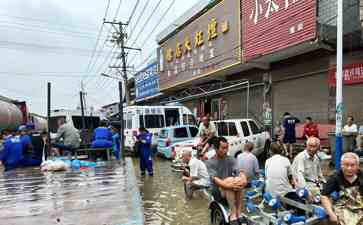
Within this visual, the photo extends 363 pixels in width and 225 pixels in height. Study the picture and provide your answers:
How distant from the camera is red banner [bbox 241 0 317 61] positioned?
42.2 feet

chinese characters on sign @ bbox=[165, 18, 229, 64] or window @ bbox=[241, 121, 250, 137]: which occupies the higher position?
chinese characters on sign @ bbox=[165, 18, 229, 64]

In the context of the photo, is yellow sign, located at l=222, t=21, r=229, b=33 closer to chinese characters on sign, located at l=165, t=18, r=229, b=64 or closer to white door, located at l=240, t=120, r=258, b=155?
chinese characters on sign, located at l=165, t=18, r=229, b=64

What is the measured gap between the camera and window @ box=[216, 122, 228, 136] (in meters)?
13.9

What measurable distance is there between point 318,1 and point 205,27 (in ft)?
28.9

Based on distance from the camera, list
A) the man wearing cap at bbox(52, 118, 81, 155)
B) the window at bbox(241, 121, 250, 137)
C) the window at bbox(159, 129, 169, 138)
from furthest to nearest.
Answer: the window at bbox(159, 129, 169, 138)
the window at bbox(241, 121, 250, 137)
the man wearing cap at bbox(52, 118, 81, 155)

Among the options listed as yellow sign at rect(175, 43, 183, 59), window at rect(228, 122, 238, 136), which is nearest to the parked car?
window at rect(228, 122, 238, 136)

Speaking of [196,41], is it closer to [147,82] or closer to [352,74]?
[352,74]

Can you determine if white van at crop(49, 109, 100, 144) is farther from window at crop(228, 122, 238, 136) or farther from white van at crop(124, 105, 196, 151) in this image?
window at crop(228, 122, 238, 136)

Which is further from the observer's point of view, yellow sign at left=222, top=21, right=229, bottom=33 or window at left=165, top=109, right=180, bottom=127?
window at left=165, top=109, right=180, bottom=127


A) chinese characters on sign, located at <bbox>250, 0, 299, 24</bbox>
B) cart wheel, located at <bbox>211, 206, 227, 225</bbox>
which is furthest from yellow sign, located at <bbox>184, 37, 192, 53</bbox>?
cart wheel, located at <bbox>211, 206, 227, 225</bbox>

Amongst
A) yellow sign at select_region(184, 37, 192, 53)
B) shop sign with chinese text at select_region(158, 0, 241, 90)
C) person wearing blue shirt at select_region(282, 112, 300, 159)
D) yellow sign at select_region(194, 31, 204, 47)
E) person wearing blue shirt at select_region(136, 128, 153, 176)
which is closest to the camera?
person wearing blue shirt at select_region(136, 128, 153, 176)

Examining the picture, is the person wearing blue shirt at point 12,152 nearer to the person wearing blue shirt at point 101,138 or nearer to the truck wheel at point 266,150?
the person wearing blue shirt at point 101,138

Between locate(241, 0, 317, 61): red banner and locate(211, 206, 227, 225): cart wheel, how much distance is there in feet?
28.4

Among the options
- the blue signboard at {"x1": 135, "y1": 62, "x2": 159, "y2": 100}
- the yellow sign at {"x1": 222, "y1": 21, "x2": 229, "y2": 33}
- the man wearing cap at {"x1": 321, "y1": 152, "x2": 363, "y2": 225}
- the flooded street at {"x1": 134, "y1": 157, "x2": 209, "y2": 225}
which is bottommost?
the flooded street at {"x1": 134, "y1": 157, "x2": 209, "y2": 225}
